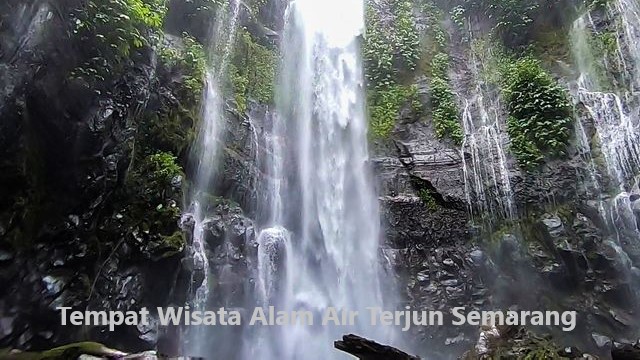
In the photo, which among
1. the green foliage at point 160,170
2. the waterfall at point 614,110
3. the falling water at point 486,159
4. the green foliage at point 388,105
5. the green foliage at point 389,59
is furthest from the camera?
the green foliage at point 389,59

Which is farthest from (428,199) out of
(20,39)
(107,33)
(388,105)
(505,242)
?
(20,39)

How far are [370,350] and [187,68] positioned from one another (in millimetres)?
6282

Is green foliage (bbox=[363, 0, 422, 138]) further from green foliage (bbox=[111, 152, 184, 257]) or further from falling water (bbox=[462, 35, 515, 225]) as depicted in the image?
green foliage (bbox=[111, 152, 184, 257])

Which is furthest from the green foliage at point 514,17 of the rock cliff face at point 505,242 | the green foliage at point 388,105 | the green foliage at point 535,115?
the green foliage at point 388,105

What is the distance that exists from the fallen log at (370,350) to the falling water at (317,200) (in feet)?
10.4

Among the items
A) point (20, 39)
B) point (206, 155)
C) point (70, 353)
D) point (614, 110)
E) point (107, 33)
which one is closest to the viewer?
point (70, 353)

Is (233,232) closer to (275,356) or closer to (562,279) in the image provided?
(275,356)

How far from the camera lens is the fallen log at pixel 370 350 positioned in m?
4.85

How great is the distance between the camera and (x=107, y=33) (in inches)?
250

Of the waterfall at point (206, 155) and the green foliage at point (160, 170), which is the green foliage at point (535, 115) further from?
the green foliage at point (160, 170)

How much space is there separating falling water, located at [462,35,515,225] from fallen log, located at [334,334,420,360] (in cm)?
511

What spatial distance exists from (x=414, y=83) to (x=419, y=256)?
4292 mm

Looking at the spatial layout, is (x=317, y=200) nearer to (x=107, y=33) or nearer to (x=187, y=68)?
(x=187, y=68)

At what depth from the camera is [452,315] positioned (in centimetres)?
866
